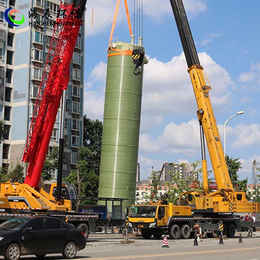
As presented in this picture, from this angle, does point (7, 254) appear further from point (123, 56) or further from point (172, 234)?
point (123, 56)

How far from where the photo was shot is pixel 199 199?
3869 centimetres

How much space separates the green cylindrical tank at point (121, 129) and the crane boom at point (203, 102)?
28.6 m

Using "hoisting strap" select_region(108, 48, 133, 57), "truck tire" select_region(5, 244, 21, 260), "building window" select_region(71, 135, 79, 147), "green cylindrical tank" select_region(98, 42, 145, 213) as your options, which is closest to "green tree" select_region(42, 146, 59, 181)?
"green cylindrical tank" select_region(98, 42, 145, 213)

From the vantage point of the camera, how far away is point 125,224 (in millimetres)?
39500

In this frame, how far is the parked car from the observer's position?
1866cm

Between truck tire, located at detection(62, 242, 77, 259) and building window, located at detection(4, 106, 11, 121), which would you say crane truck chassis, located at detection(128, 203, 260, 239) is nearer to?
truck tire, located at detection(62, 242, 77, 259)

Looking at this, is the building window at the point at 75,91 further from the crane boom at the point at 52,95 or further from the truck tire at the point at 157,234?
the crane boom at the point at 52,95

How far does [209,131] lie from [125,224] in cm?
915

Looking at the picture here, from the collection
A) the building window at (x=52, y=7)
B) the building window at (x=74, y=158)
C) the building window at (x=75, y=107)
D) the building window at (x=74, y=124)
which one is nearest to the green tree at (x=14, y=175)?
the building window at (x=74, y=158)

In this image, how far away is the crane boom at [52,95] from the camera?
30703 mm

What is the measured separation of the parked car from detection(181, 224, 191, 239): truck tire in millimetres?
16505

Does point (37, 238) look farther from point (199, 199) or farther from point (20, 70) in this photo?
point (20, 70)

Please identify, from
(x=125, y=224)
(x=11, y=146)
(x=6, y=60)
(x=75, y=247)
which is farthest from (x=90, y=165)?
(x=75, y=247)

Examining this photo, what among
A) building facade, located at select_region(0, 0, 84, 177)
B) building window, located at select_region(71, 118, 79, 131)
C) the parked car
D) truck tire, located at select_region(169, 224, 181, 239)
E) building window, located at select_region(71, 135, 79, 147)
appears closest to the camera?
the parked car
